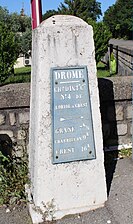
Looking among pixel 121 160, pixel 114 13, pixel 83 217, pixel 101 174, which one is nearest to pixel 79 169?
pixel 101 174

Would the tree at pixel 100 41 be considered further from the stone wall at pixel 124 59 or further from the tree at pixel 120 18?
the tree at pixel 120 18

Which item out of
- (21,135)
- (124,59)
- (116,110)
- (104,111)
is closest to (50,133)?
(21,135)

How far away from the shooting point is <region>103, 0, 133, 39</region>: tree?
56.0 m

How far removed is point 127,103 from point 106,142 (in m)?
0.62

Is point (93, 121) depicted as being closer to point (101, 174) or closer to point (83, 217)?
point (101, 174)

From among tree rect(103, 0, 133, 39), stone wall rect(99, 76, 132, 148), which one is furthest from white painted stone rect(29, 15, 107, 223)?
tree rect(103, 0, 133, 39)

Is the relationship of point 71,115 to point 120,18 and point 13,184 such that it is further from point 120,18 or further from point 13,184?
point 120,18

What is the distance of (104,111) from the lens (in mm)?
4516

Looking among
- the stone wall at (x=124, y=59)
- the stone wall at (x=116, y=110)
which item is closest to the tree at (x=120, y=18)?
the stone wall at (x=124, y=59)

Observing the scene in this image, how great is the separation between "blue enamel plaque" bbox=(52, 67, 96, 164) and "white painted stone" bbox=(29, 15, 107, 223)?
6cm

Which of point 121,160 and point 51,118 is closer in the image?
point 51,118

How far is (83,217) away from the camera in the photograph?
322 cm

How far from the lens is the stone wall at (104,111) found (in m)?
4.16

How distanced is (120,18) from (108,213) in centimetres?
5867
